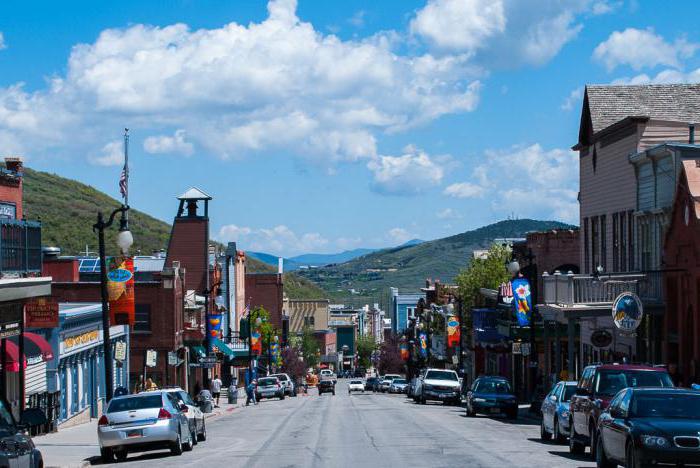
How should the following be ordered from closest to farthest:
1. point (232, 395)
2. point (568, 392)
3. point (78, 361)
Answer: point (568, 392) < point (78, 361) < point (232, 395)

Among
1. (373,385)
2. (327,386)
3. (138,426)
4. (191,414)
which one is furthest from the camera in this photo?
(373,385)

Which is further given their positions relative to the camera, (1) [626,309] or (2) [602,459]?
(1) [626,309]

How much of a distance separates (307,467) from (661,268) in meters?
22.4

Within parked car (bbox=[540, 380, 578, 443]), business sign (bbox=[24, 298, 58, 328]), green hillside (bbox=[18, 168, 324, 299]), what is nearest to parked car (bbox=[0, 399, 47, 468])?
parked car (bbox=[540, 380, 578, 443])

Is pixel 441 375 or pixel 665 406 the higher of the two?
pixel 665 406

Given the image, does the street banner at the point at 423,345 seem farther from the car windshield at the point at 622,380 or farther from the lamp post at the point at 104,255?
the car windshield at the point at 622,380

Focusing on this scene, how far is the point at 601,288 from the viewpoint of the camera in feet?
141

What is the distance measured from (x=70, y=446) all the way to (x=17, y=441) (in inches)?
684

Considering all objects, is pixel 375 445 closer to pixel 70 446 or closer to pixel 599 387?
pixel 599 387

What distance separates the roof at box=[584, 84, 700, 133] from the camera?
156 feet

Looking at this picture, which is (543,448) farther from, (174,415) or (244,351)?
(244,351)

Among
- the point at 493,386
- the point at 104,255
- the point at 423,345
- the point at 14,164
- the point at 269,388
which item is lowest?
the point at 269,388

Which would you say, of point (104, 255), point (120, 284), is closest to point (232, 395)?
point (120, 284)

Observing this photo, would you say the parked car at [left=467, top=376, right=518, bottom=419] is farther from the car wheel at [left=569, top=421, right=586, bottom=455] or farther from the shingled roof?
the car wheel at [left=569, top=421, right=586, bottom=455]
